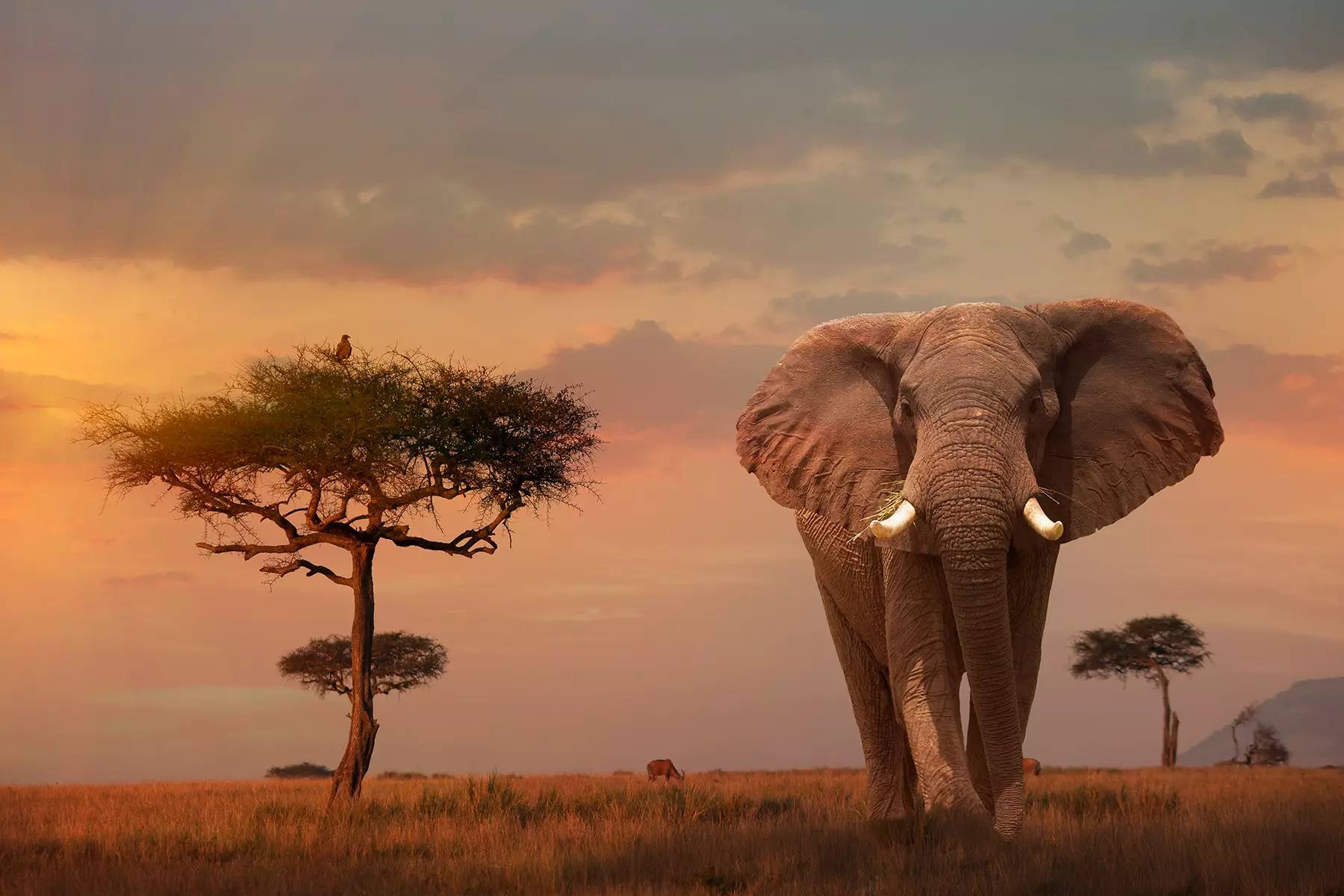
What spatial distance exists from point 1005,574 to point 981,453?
1.08 metres

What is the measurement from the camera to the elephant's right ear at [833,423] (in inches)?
403

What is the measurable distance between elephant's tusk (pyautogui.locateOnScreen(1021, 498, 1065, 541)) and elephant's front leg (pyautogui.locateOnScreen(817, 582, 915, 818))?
3.50m

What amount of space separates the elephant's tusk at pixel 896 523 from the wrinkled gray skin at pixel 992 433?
75mm

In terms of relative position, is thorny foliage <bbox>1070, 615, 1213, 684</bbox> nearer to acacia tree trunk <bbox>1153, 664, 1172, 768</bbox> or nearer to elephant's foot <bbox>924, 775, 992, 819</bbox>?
acacia tree trunk <bbox>1153, 664, 1172, 768</bbox>

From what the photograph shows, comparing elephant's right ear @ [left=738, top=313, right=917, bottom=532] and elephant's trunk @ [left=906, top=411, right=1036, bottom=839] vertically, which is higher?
elephant's right ear @ [left=738, top=313, right=917, bottom=532]

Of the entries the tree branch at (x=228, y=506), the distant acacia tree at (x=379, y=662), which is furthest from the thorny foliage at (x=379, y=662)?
the tree branch at (x=228, y=506)

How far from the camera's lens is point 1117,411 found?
10.4 metres

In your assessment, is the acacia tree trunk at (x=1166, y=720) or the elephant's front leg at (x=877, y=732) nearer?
the elephant's front leg at (x=877, y=732)

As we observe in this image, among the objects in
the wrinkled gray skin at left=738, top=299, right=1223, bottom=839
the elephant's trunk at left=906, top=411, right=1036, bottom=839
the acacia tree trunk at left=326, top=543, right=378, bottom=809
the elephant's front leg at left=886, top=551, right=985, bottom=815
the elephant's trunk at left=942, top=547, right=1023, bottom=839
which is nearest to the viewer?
the elephant's trunk at left=906, top=411, right=1036, bottom=839

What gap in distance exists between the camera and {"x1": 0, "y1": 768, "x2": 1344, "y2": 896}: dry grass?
853 centimetres

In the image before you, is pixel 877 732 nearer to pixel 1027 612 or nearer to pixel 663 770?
pixel 1027 612

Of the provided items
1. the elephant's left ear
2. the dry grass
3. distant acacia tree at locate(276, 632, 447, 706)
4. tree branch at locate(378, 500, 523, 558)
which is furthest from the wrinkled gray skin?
distant acacia tree at locate(276, 632, 447, 706)

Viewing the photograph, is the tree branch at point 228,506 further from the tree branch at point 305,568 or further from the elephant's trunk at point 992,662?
the elephant's trunk at point 992,662

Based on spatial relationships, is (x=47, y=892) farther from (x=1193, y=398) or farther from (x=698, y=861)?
(x=1193, y=398)
